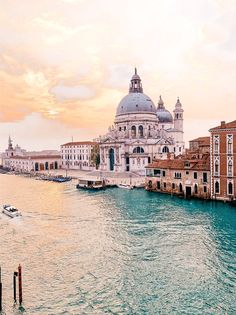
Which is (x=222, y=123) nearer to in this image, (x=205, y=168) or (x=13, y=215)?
(x=205, y=168)

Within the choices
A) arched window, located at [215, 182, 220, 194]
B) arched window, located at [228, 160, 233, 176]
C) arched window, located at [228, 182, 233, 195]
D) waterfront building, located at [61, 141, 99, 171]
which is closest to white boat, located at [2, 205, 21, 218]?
arched window, located at [215, 182, 220, 194]

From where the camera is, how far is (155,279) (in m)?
16.3

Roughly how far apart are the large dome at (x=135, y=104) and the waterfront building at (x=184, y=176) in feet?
96.7

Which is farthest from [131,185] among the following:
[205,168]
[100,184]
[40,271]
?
[40,271]

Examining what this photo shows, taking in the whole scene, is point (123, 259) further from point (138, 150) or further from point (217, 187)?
point (138, 150)

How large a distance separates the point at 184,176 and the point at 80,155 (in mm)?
52989

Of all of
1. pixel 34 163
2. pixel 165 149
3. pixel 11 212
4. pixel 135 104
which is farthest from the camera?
pixel 34 163

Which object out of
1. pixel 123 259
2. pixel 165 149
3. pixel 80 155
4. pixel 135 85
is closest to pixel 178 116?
pixel 135 85

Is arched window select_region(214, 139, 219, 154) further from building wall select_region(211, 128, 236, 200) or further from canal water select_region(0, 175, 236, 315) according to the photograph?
canal water select_region(0, 175, 236, 315)

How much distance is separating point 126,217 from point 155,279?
42.8ft

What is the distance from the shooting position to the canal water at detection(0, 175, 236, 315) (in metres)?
14.3

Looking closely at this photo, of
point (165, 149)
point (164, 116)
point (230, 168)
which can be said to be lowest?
point (230, 168)

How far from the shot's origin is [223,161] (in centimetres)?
3575

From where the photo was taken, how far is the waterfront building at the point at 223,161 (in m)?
34.8
